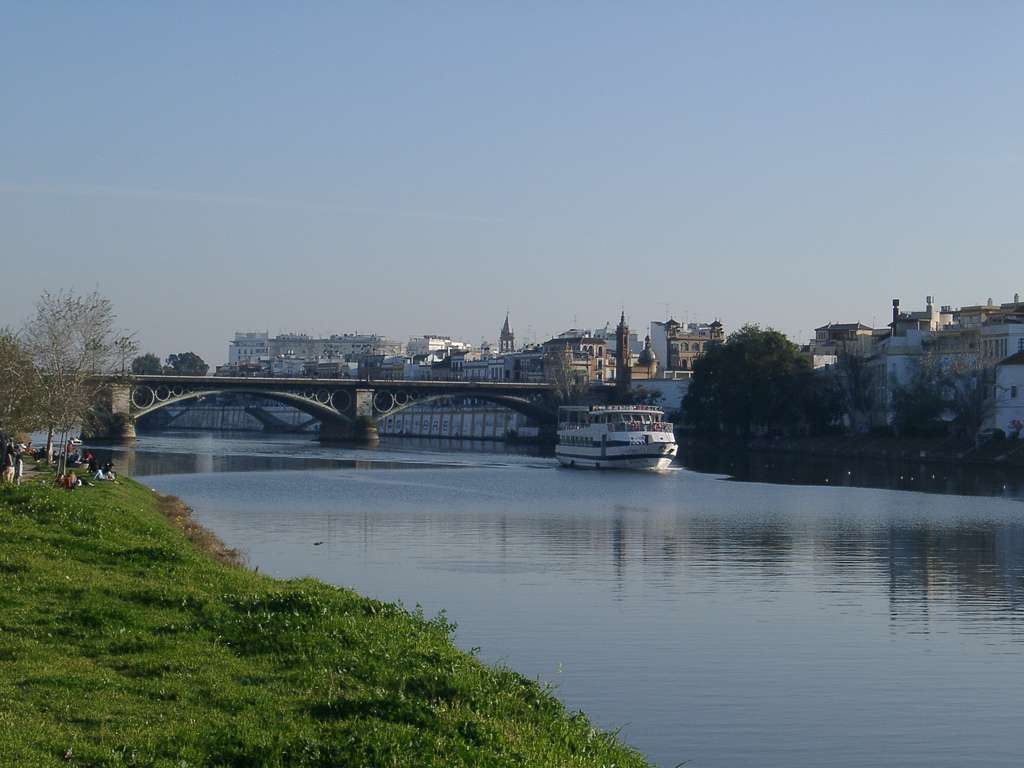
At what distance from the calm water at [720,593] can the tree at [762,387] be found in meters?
41.0

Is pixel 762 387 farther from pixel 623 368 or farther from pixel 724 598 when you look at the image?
pixel 724 598

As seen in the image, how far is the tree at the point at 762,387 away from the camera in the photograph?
122 metres

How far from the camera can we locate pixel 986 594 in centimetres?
3744

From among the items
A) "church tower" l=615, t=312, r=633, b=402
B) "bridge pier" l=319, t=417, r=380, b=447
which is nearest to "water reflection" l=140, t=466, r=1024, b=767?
"bridge pier" l=319, t=417, r=380, b=447

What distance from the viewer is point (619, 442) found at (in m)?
105

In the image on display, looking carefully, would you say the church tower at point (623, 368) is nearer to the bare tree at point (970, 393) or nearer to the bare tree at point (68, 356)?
the bare tree at point (970, 393)

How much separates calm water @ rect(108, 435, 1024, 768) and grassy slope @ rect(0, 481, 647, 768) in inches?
144

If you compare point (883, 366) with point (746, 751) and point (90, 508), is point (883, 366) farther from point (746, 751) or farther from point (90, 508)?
point (746, 751)

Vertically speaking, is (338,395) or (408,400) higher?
(338,395)

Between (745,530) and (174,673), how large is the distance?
40410 millimetres

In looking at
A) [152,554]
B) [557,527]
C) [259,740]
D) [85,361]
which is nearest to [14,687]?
[259,740]

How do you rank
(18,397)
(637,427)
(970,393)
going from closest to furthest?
1. (18,397)
2. (970,393)
3. (637,427)

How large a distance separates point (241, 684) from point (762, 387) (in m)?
109

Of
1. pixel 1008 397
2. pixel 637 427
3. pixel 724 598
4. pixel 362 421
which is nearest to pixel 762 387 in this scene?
pixel 637 427
